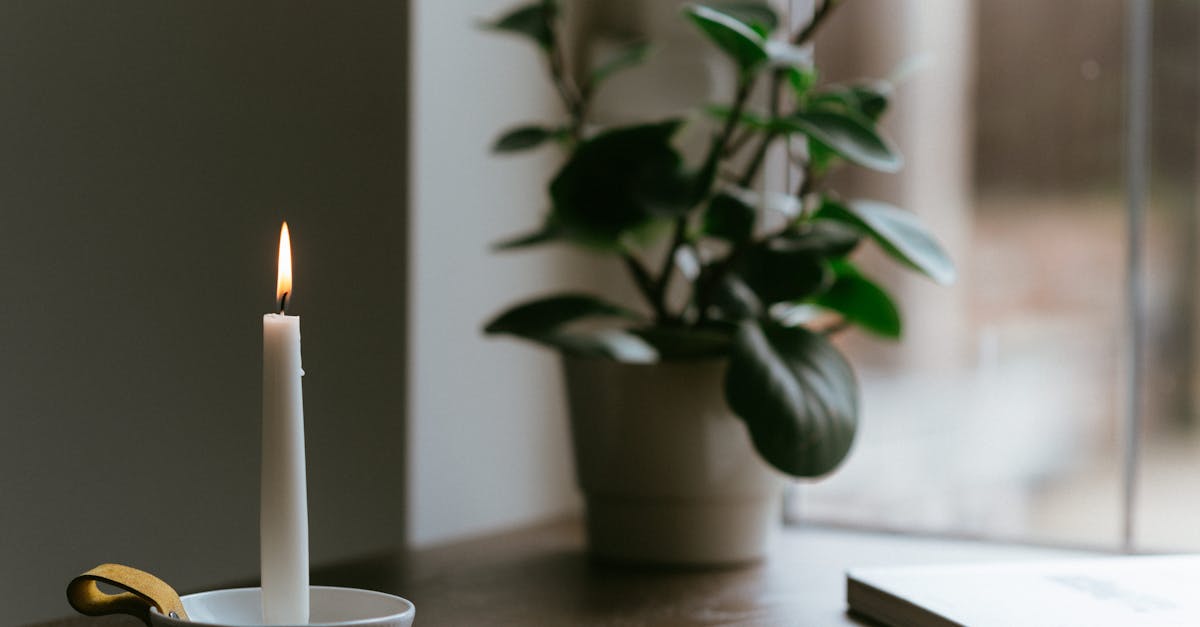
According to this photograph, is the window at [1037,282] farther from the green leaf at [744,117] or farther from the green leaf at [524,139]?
the green leaf at [524,139]

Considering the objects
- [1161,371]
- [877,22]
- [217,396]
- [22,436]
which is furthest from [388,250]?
[1161,371]

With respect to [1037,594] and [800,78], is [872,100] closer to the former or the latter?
[800,78]

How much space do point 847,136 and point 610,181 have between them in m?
0.19

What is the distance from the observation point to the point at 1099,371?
135cm

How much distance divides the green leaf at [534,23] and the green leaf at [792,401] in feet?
1.04

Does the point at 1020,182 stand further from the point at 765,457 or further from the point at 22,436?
the point at 22,436

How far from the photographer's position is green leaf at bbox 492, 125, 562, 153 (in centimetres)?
104

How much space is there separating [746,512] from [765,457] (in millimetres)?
192

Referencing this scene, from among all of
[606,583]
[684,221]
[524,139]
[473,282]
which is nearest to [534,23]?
[524,139]

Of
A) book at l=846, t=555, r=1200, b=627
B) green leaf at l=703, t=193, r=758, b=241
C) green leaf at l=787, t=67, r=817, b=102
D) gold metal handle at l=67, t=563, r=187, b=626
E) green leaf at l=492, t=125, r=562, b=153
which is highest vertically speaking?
green leaf at l=787, t=67, r=817, b=102

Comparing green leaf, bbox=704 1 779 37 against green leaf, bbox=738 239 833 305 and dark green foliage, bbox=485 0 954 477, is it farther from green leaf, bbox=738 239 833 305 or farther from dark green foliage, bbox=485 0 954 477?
green leaf, bbox=738 239 833 305

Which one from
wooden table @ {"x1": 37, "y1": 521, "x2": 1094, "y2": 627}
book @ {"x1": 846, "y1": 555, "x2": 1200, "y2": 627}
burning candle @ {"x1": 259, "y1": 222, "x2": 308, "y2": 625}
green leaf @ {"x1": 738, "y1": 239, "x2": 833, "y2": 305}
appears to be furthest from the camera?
green leaf @ {"x1": 738, "y1": 239, "x2": 833, "y2": 305}

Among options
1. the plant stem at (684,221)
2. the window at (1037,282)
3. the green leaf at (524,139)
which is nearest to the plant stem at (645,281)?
the plant stem at (684,221)

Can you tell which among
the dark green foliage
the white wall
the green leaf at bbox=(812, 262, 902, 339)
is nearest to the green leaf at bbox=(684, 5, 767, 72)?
the dark green foliage
